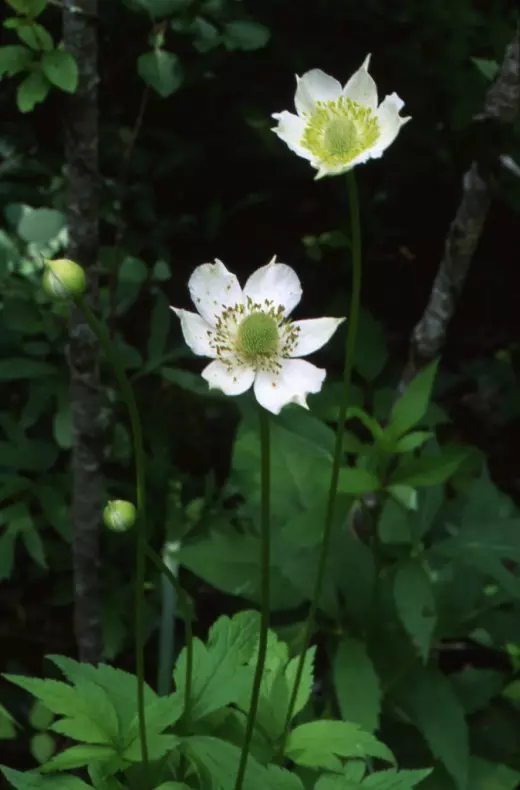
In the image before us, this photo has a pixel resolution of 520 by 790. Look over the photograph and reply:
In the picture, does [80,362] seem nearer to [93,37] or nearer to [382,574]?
[93,37]

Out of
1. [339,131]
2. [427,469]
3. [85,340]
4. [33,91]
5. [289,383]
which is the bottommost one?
[289,383]

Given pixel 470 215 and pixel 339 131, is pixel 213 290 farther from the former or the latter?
pixel 470 215

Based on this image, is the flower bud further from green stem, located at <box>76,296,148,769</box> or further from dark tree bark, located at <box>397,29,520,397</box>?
dark tree bark, located at <box>397,29,520,397</box>

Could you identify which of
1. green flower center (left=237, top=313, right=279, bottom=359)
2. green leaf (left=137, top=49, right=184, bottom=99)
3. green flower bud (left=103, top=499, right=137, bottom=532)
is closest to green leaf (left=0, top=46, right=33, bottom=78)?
green leaf (left=137, top=49, right=184, bottom=99)

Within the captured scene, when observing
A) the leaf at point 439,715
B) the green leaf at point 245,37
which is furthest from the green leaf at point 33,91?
the leaf at point 439,715

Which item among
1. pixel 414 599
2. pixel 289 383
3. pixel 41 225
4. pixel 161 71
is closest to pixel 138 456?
pixel 289 383
